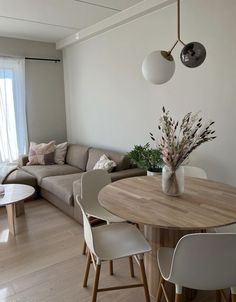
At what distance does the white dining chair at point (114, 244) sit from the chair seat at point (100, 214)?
14 centimetres

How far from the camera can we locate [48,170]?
420 centimetres

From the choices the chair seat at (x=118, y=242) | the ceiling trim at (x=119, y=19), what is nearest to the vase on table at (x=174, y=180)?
the chair seat at (x=118, y=242)

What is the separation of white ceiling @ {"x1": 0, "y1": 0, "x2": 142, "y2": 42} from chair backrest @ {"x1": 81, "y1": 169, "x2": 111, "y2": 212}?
6.63 ft

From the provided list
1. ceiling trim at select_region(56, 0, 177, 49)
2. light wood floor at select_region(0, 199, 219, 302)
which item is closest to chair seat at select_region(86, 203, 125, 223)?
light wood floor at select_region(0, 199, 219, 302)

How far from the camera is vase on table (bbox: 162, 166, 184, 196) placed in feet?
6.34

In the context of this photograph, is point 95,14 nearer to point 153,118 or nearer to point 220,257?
point 153,118

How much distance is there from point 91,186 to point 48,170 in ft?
6.34

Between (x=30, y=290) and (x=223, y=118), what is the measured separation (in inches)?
89.8

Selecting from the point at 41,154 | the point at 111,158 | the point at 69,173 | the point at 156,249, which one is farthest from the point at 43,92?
the point at 156,249

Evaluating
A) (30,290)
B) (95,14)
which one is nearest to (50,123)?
(95,14)

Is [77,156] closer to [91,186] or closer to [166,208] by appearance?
[91,186]

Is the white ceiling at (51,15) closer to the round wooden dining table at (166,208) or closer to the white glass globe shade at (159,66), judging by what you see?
the white glass globe shade at (159,66)

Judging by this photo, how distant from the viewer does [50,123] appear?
17.3 feet

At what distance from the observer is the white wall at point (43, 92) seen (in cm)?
488
